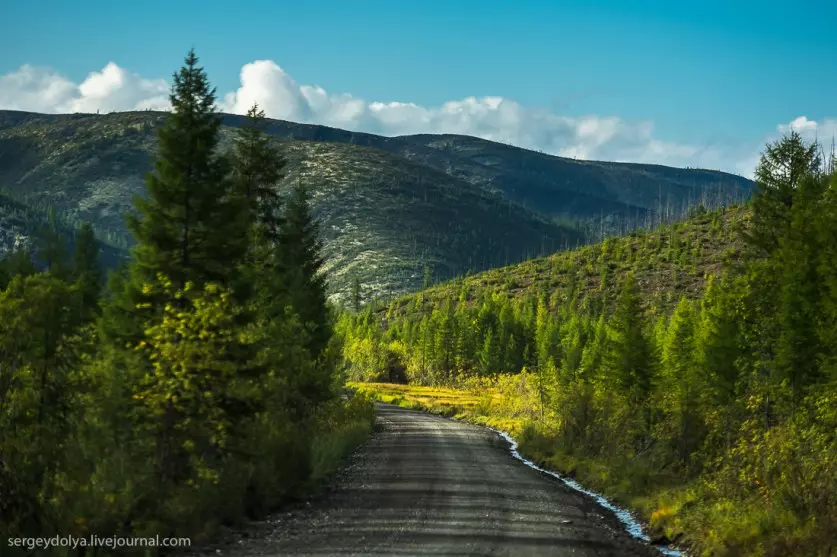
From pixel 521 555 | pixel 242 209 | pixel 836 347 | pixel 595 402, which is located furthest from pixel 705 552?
pixel 595 402

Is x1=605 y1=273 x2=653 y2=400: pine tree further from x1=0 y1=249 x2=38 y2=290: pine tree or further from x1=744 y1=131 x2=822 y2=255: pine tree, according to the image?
Answer: x1=0 y1=249 x2=38 y2=290: pine tree

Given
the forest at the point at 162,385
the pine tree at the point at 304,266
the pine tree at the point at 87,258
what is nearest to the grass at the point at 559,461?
the forest at the point at 162,385

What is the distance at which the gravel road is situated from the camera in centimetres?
1638

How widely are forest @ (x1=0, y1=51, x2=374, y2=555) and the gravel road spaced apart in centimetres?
A: 160

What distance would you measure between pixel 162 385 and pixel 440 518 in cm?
809

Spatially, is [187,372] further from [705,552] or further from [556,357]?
[556,357]

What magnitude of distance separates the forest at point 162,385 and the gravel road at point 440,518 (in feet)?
5.26

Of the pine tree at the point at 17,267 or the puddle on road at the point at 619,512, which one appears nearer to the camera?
the puddle on road at the point at 619,512

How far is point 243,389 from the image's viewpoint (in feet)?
60.8

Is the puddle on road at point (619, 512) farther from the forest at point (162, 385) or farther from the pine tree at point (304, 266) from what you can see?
the pine tree at point (304, 266)

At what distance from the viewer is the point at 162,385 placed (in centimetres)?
1738

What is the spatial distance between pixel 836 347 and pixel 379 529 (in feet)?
51.1

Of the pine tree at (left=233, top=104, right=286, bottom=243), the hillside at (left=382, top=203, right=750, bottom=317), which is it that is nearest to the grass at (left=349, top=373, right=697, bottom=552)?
the pine tree at (left=233, top=104, right=286, bottom=243)

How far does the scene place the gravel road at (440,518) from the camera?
53.7ft
